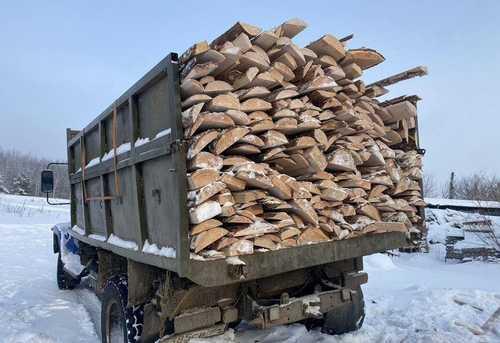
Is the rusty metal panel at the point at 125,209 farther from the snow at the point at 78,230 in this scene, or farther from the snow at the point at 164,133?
the snow at the point at 78,230

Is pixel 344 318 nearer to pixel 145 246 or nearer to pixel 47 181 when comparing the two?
pixel 145 246

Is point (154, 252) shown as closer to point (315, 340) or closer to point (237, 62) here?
point (237, 62)

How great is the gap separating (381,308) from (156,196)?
3.68 metres

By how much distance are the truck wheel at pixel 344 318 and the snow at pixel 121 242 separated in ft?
7.02

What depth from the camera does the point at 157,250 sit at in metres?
2.84

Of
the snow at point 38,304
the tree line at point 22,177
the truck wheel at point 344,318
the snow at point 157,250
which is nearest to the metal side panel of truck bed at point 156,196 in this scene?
the snow at point 157,250

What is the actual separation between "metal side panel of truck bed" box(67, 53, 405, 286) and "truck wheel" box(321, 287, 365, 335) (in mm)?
991

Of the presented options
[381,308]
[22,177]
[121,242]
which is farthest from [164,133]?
[22,177]

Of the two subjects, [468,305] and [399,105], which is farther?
[468,305]

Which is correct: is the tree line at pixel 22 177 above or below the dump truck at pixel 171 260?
above

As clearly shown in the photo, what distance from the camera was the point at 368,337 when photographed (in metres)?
4.16

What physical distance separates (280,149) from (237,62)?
0.69m

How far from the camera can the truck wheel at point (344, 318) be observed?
4172 millimetres

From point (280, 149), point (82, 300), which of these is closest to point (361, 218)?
point (280, 149)
